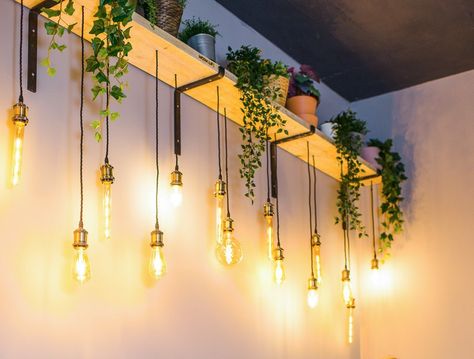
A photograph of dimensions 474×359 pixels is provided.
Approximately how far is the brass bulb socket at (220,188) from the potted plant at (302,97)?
776 millimetres

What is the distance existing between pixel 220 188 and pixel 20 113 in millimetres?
955

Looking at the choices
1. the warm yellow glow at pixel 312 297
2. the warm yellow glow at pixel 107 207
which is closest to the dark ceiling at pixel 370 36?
the warm yellow glow at pixel 312 297

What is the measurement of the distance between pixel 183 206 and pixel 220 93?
0.51m

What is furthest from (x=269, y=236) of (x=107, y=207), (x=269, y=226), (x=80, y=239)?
(x=80, y=239)

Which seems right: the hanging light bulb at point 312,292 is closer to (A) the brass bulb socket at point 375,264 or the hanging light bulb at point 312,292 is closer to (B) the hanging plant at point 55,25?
(A) the brass bulb socket at point 375,264

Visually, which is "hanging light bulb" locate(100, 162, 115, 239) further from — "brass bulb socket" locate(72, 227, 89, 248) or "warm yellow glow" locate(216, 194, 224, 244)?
"warm yellow glow" locate(216, 194, 224, 244)

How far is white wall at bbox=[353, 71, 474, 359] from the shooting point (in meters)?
4.00

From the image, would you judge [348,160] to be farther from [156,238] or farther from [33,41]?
[33,41]

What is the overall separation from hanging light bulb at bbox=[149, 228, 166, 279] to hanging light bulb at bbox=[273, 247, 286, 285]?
0.81 m

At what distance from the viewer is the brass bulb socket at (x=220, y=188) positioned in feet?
9.51

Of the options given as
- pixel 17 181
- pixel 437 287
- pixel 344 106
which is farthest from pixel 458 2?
pixel 17 181

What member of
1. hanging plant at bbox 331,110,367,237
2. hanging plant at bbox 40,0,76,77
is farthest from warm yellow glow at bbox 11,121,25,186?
hanging plant at bbox 331,110,367,237

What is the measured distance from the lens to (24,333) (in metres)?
2.13

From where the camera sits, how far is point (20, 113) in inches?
86.1
